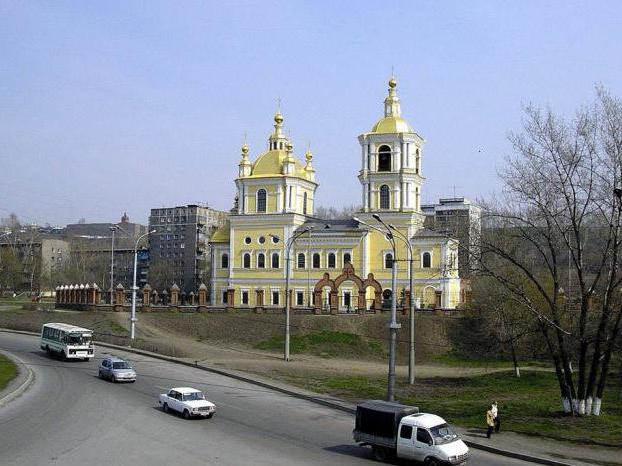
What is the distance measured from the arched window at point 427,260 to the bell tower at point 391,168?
4.52m

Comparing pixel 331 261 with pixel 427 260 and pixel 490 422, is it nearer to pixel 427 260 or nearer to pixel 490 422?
pixel 427 260

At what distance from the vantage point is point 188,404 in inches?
1005

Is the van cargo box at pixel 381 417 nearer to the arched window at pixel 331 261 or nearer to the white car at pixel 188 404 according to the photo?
the white car at pixel 188 404

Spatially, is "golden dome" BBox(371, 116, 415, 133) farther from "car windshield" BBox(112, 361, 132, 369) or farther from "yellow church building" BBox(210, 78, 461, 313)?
"car windshield" BBox(112, 361, 132, 369)

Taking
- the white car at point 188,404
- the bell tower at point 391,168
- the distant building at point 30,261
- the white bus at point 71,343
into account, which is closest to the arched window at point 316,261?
the bell tower at point 391,168

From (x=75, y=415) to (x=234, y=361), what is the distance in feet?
64.1

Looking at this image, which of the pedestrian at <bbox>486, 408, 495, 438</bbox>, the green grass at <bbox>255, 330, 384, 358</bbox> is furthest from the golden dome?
the pedestrian at <bbox>486, 408, 495, 438</bbox>

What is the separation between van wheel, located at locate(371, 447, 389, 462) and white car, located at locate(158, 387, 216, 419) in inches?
291

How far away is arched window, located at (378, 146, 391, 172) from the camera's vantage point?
7494 centimetres

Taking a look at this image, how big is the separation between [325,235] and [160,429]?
53.4 metres

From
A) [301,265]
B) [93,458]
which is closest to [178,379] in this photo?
[93,458]

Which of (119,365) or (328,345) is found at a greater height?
(119,365)

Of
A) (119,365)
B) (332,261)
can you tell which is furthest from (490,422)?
(332,261)

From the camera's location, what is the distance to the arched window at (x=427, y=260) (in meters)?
72.1
